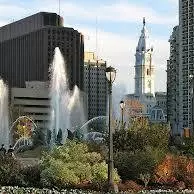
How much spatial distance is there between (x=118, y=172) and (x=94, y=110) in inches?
6575

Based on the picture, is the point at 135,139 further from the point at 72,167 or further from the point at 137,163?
the point at 72,167

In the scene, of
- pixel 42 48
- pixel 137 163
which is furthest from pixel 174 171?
pixel 42 48

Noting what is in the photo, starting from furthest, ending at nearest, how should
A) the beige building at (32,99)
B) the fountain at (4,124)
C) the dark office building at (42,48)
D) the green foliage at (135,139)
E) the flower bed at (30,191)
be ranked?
the dark office building at (42,48), the beige building at (32,99), the fountain at (4,124), the green foliage at (135,139), the flower bed at (30,191)

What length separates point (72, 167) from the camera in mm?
23875

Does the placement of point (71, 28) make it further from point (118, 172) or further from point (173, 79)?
point (118, 172)

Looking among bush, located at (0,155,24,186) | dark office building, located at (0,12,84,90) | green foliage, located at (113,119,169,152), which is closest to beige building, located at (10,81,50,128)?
dark office building, located at (0,12,84,90)

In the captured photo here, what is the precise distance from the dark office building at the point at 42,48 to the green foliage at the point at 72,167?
5615 inches

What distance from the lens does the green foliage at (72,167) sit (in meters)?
23.3

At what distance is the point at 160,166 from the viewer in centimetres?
2489

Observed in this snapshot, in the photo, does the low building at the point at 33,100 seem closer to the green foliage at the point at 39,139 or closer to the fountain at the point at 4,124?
the fountain at the point at 4,124

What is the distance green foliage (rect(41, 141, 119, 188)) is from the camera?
23344 millimetres

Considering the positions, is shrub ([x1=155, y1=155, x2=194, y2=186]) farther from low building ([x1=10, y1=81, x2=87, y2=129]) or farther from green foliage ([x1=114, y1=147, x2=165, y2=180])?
low building ([x1=10, y1=81, x2=87, y2=129])

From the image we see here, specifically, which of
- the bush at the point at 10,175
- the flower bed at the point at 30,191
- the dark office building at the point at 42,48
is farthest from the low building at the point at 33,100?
the flower bed at the point at 30,191

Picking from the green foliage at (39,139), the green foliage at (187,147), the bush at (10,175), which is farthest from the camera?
the green foliage at (39,139)
